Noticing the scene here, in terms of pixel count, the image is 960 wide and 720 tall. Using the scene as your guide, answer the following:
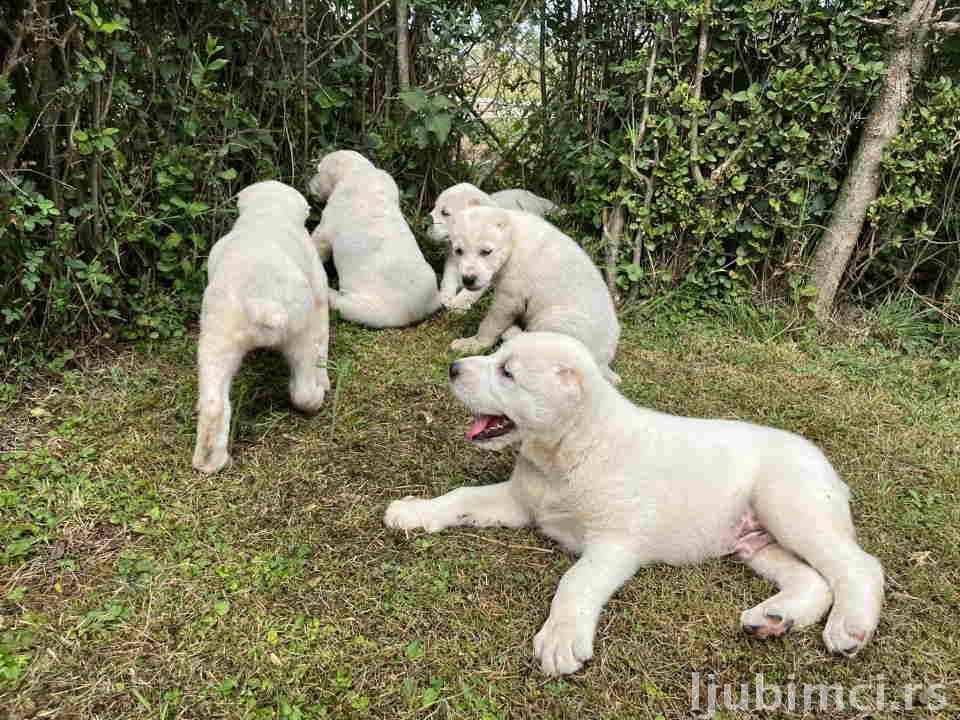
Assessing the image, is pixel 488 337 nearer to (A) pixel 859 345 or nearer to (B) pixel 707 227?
(B) pixel 707 227

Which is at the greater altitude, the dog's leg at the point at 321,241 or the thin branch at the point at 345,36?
the thin branch at the point at 345,36

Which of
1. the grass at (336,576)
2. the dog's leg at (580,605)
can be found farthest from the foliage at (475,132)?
the dog's leg at (580,605)

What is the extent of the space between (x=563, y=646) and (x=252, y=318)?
80.6 inches

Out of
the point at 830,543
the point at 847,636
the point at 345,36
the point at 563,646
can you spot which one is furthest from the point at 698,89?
the point at 563,646

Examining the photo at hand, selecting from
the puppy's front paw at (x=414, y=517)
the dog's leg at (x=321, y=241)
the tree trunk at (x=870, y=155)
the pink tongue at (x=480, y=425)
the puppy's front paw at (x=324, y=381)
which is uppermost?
the tree trunk at (x=870, y=155)

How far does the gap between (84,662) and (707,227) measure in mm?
4898

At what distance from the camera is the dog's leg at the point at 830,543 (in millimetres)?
2605

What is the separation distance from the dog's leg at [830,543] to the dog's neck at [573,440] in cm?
76

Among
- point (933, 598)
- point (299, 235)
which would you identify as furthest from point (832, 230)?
point (299, 235)

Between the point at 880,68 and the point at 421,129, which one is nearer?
the point at 880,68

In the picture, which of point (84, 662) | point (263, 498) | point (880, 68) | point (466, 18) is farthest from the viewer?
point (466, 18)

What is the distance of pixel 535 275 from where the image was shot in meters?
4.83

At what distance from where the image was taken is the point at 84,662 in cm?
243

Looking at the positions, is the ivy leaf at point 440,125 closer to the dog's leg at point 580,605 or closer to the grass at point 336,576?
the grass at point 336,576
